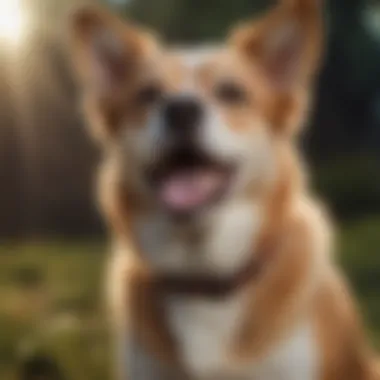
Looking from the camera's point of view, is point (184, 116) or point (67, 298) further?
point (67, 298)

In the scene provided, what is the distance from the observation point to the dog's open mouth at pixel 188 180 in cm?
125

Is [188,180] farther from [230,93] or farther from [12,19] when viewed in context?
[12,19]

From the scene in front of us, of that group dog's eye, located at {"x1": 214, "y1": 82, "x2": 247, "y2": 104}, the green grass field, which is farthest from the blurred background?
dog's eye, located at {"x1": 214, "y1": 82, "x2": 247, "y2": 104}

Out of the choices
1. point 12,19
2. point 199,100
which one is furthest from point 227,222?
point 12,19

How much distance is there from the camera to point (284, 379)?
50.7 inches

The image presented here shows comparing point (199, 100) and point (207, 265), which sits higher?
point (199, 100)

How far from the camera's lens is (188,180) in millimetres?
1277

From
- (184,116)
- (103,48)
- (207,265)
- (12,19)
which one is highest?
(12,19)

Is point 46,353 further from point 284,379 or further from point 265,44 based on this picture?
point 265,44

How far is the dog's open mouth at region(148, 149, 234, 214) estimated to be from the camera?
49.1 inches

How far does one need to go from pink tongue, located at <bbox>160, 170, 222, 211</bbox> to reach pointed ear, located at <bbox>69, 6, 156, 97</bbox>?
0.15m

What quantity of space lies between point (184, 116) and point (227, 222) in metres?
0.16

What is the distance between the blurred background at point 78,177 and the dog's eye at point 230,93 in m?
0.11

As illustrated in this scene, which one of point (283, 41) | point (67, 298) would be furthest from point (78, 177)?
point (283, 41)
